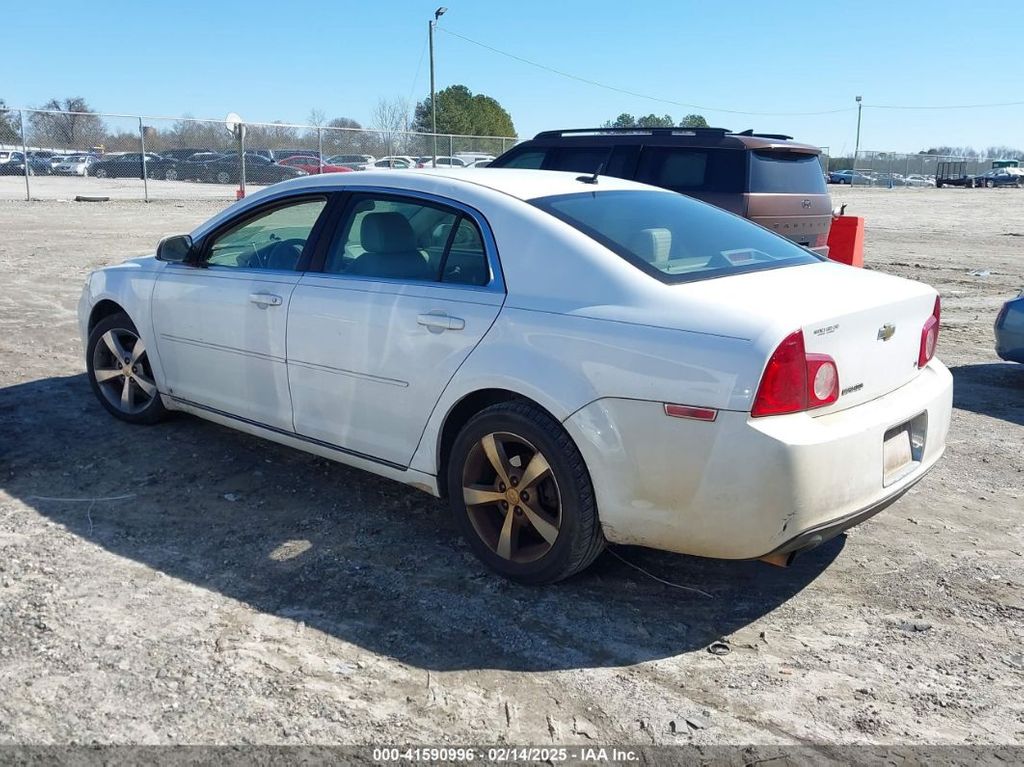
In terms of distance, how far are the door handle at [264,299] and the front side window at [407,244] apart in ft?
1.00

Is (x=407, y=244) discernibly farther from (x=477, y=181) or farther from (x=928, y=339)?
(x=928, y=339)

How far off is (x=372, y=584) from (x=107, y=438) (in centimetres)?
249

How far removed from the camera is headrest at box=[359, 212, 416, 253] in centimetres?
426

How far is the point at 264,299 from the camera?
15.0ft

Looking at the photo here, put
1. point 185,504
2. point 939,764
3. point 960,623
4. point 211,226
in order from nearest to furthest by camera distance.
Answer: point 939,764
point 960,623
point 185,504
point 211,226

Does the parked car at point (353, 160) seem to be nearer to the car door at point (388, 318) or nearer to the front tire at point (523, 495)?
the car door at point (388, 318)

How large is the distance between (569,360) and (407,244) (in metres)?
1.17

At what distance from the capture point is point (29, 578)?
3.71 metres

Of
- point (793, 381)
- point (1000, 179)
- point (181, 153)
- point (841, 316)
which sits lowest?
point (793, 381)

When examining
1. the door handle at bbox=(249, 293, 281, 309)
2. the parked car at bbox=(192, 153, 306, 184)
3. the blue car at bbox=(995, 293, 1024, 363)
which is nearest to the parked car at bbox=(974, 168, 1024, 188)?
the parked car at bbox=(192, 153, 306, 184)

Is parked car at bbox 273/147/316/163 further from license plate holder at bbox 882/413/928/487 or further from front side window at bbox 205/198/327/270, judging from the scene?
license plate holder at bbox 882/413/928/487

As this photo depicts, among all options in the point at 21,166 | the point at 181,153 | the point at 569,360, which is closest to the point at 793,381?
the point at 569,360

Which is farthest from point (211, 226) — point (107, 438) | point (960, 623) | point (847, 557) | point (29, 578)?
point (960, 623)

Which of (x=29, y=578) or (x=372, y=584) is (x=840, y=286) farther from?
(x=29, y=578)
